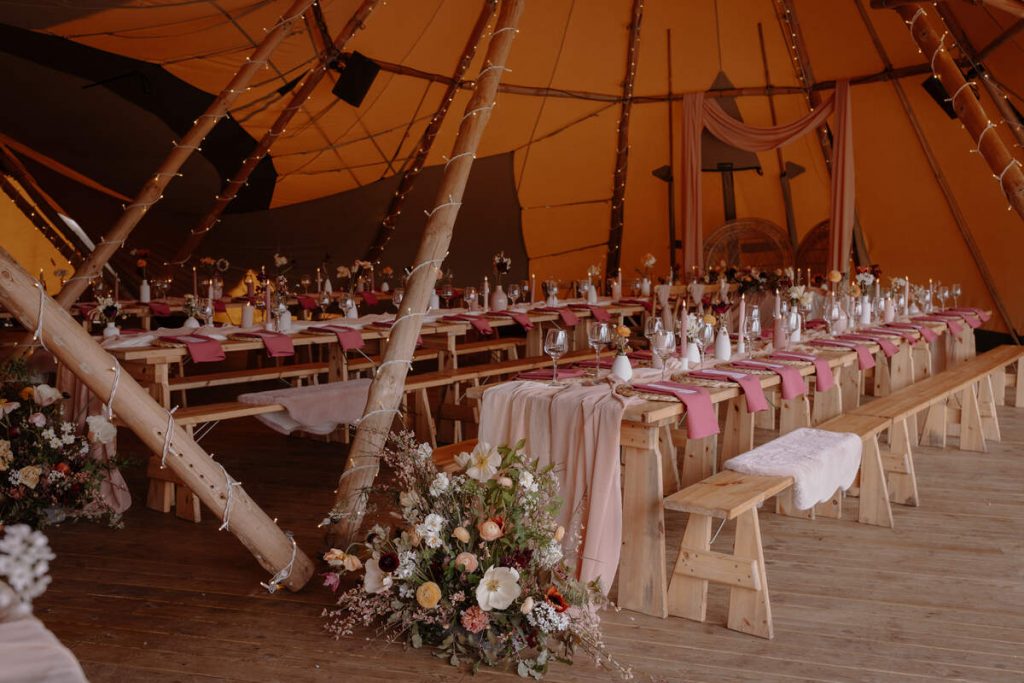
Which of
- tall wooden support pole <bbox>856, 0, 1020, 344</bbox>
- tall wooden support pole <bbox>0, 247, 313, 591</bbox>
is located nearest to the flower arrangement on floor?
tall wooden support pole <bbox>0, 247, 313, 591</bbox>

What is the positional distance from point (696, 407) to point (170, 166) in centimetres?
410

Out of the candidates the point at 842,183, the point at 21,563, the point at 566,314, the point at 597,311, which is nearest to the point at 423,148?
the point at 597,311

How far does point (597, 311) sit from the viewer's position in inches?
314

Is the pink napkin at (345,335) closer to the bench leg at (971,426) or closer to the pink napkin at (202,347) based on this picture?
the pink napkin at (202,347)

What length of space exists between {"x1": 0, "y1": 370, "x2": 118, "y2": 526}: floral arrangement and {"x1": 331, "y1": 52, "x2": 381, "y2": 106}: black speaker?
5.46 metres

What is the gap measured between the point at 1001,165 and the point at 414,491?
4.55 meters

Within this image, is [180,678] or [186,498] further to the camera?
[186,498]

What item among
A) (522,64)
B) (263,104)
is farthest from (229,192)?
(522,64)

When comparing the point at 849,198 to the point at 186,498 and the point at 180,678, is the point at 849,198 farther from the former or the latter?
the point at 180,678

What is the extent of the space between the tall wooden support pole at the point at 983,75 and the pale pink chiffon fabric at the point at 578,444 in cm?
645

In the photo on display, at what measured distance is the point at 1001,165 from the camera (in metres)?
5.77

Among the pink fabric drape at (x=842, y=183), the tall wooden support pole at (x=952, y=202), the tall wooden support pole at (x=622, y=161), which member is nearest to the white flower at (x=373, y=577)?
the pink fabric drape at (x=842, y=183)

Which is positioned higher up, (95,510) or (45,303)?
(45,303)

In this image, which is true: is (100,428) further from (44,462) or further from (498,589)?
(498,589)
